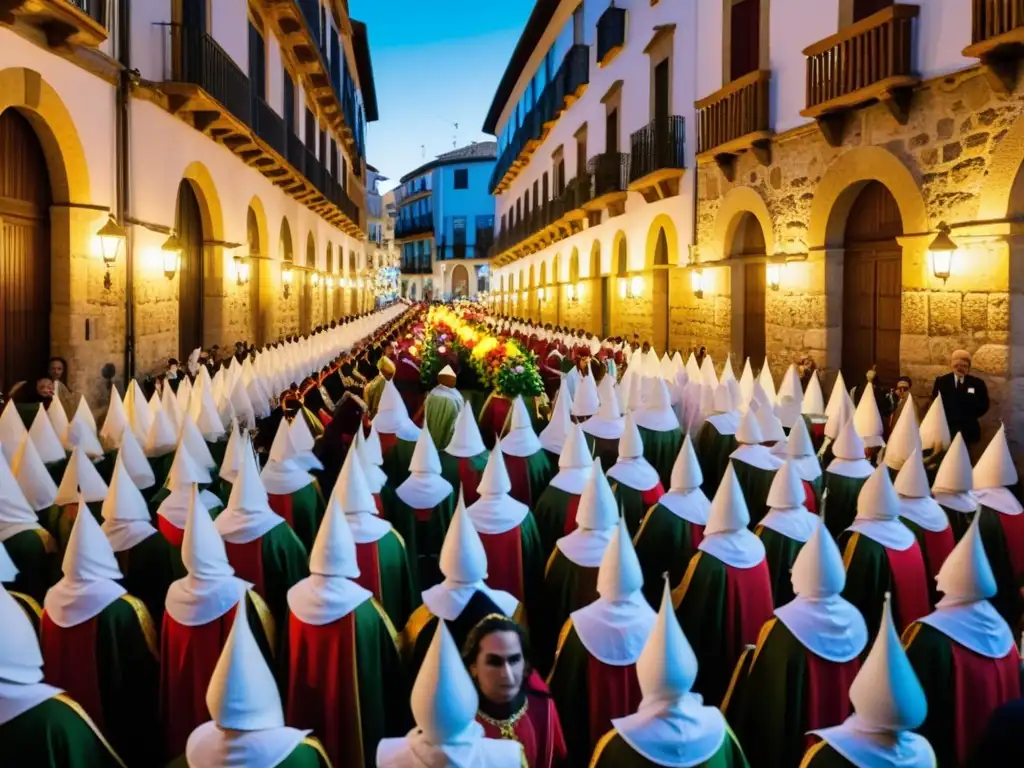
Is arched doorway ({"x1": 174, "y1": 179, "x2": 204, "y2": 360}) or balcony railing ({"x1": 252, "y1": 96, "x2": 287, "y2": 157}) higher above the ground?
balcony railing ({"x1": 252, "y1": 96, "x2": 287, "y2": 157})

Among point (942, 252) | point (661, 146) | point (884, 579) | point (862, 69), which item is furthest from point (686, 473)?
point (661, 146)

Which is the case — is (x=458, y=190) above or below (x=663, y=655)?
above

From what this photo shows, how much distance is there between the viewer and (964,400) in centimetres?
877

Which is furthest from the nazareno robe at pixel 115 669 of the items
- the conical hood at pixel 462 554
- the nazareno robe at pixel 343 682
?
the conical hood at pixel 462 554

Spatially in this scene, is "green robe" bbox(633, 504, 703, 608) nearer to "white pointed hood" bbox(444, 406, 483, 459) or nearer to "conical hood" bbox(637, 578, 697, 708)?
"white pointed hood" bbox(444, 406, 483, 459)

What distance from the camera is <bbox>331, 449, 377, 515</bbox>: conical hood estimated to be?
466 cm

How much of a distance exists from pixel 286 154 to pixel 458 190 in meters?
50.6

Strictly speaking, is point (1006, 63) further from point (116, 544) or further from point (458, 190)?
point (458, 190)

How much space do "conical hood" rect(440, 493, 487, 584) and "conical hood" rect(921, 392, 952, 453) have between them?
14.9 ft

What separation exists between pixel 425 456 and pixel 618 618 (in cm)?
279

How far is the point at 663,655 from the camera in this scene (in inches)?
108

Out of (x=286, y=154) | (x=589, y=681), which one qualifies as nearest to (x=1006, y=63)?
(x=589, y=681)

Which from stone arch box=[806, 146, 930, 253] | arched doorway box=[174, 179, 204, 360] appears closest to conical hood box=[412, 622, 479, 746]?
stone arch box=[806, 146, 930, 253]

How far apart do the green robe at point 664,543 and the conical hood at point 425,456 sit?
1.57 meters
